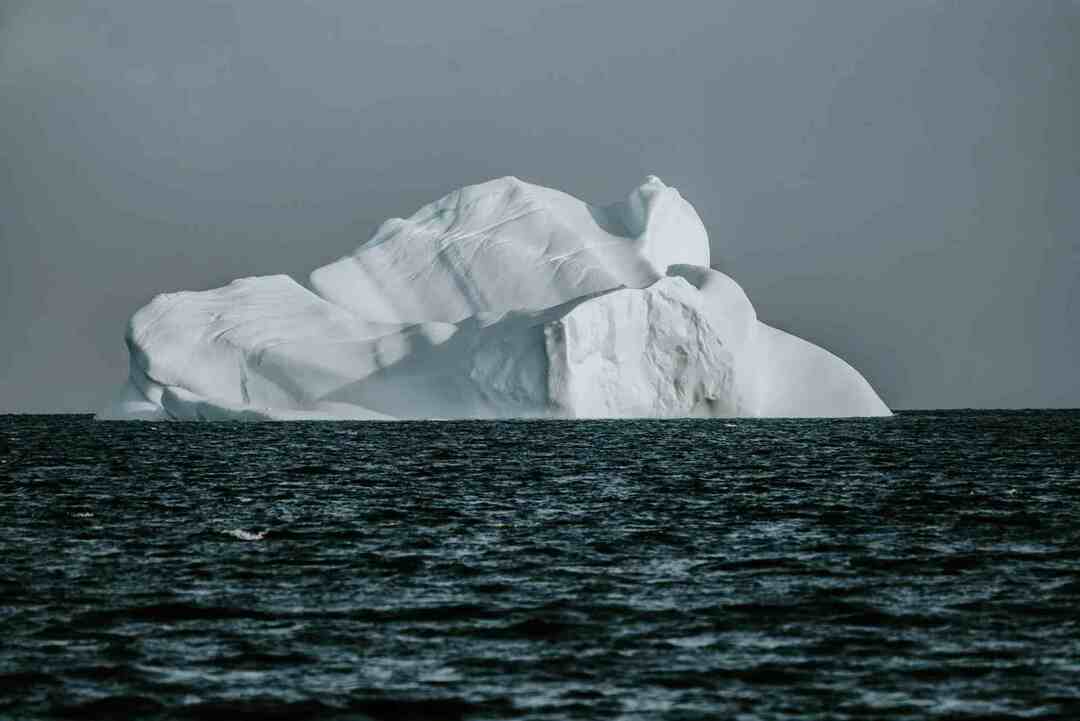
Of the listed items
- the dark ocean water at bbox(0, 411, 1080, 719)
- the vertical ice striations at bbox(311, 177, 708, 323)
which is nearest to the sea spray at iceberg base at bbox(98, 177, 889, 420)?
the vertical ice striations at bbox(311, 177, 708, 323)

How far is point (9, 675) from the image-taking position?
10703 millimetres

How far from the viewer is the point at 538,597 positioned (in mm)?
14109

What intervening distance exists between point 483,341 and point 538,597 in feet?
132

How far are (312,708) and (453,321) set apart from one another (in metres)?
51.7

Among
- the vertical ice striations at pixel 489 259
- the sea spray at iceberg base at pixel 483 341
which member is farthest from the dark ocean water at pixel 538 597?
the vertical ice striations at pixel 489 259

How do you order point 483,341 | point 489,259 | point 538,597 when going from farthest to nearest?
point 489,259 → point 483,341 → point 538,597

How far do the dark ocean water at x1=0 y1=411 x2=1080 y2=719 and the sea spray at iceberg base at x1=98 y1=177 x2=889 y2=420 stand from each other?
24.9 m

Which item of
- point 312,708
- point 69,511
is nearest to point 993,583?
point 312,708

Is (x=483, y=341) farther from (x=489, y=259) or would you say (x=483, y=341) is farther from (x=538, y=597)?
(x=538, y=597)

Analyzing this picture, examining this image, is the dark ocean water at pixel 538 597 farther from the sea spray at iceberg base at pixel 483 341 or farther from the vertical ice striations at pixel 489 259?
the vertical ice striations at pixel 489 259

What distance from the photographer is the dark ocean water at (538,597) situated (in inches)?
404

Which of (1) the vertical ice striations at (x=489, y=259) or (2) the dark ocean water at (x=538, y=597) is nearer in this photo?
(2) the dark ocean water at (x=538, y=597)

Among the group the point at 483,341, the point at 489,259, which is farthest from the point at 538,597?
the point at 489,259

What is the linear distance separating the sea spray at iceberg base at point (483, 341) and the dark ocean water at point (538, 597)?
24938 millimetres
